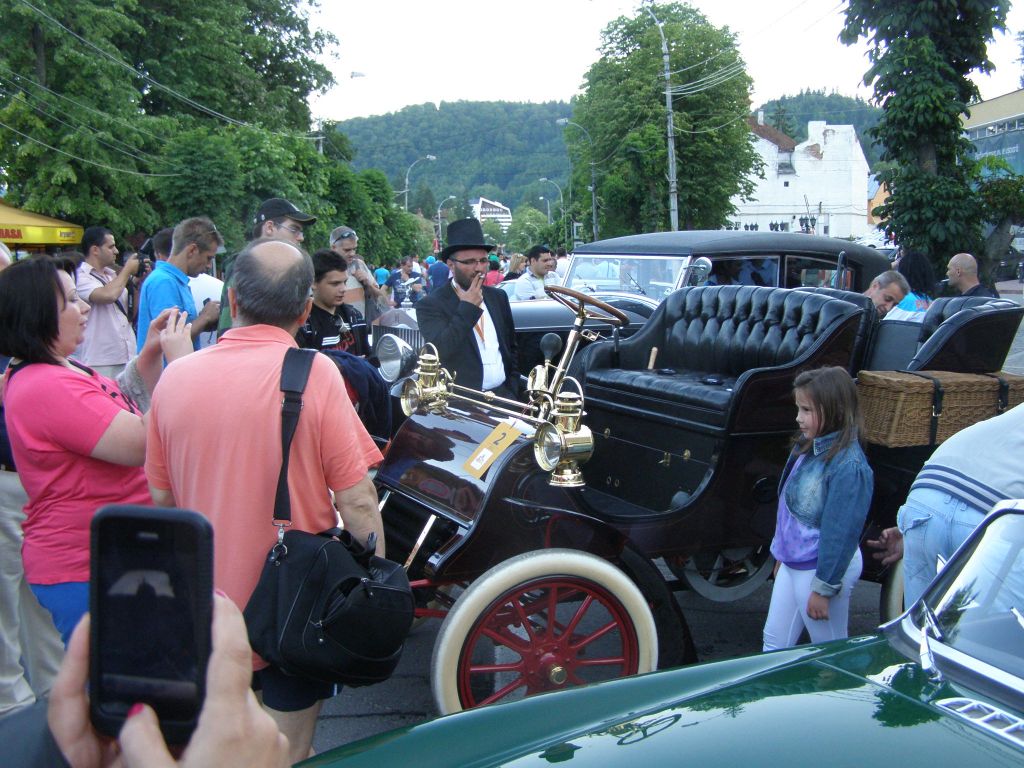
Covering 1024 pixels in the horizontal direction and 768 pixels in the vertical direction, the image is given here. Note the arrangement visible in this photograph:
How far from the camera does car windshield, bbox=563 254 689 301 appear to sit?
26.7 feet

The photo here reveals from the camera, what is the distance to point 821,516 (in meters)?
3.32

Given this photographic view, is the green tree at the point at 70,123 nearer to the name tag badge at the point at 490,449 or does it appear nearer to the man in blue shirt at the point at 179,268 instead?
the man in blue shirt at the point at 179,268

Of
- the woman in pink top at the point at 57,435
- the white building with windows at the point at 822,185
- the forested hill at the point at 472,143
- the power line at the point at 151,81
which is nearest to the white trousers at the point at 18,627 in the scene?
the woman in pink top at the point at 57,435

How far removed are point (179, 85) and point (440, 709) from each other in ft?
90.4

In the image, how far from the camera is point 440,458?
3689 millimetres

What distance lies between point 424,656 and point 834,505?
2.04 meters

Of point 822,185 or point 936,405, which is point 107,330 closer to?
point 936,405

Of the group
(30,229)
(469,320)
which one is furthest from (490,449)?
(30,229)

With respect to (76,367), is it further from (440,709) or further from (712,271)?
(712,271)

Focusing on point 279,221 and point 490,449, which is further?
point 279,221

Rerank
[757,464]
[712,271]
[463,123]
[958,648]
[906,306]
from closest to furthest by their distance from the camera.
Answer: [958,648] → [757,464] → [906,306] → [712,271] → [463,123]

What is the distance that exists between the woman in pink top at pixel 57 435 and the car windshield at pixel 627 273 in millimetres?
5684

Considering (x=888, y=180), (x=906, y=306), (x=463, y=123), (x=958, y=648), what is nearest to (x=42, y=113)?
(x=888, y=180)

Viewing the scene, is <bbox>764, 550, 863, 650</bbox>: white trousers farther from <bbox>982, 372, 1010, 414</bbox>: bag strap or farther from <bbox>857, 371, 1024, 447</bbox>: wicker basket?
<bbox>982, 372, 1010, 414</bbox>: bag strap
